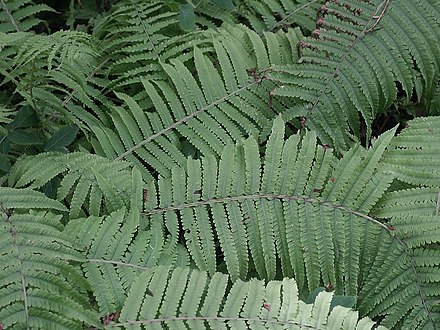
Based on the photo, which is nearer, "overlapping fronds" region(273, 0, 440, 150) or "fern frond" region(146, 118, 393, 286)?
"fern frond" region(146, 118, 393, 286)

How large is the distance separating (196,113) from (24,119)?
2.20ft

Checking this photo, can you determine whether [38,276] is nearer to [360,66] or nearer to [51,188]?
[51,188]

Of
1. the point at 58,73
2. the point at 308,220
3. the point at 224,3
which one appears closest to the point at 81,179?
the point at 58,73

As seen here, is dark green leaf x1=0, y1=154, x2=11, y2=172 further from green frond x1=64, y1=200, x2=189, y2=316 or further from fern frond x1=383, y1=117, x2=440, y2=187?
fern frond x1=383, y1=117, x2=440, y2=187

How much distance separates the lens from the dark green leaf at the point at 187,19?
2541mm

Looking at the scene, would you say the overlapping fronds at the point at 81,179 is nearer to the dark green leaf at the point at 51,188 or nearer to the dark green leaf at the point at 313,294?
the dark green leaf at the point at 51,188

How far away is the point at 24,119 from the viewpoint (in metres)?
2.23

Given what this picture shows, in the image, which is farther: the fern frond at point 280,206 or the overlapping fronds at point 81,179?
the overlapping fronds at point 81,179

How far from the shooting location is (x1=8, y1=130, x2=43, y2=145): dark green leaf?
2.15 m

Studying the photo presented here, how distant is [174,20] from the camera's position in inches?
103

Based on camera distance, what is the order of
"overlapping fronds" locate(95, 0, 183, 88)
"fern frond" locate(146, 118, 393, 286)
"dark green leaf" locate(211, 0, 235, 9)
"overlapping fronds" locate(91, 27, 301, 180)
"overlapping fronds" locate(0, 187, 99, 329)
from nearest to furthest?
1. "overlapping fronds" locate(0, 187, 99, 329)
2. "fern frond" locate(146, 118, 393, 286)
3. "overlapping fronds" locate(91, 27, 301, 180)
4. "overlapping fronds" locate(95, 0, 183, 88)
5. "dark green leaf" locate(211, 0, 235, 9)

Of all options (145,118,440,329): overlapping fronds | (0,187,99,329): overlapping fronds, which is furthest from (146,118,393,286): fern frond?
(0,187,99,329): overlapping fronds

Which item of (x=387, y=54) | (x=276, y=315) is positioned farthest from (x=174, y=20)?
(x=276, y=315)

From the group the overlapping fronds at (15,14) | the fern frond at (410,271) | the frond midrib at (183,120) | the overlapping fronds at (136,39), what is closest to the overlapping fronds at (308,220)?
the fern frond at (410,271)
